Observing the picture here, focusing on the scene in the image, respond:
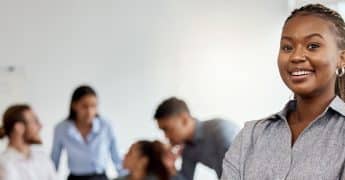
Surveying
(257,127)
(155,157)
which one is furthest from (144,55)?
(257,127)

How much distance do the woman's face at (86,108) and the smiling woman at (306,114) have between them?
63.3 inches

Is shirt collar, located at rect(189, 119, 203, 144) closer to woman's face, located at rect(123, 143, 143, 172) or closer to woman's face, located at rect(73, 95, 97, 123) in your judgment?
woman's face, located at rect(123, 143, 143, 172)

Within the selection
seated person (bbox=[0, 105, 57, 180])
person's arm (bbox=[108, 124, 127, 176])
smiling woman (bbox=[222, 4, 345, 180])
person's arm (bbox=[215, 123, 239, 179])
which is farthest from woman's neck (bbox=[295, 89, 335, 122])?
seated person (bbox=[0, 105, 57, 180])

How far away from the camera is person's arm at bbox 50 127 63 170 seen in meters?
2.57

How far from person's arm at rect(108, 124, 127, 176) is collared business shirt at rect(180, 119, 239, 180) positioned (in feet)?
1.06

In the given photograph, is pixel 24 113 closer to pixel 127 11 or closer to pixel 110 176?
pixel 110 176

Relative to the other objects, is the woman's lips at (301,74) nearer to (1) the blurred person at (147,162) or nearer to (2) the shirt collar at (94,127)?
(1) the blurred person at (147,162)

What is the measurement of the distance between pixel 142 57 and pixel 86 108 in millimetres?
411

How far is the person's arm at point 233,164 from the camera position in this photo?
3.51 ft

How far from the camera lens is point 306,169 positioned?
96 centimetres

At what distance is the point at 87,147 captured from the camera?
2629 millimetres

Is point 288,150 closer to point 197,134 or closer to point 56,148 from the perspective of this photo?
point 197,134

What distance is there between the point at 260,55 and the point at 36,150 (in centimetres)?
132

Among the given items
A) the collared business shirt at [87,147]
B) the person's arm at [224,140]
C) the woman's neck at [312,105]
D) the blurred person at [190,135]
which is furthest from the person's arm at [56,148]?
the woman's neck at [312,105]
